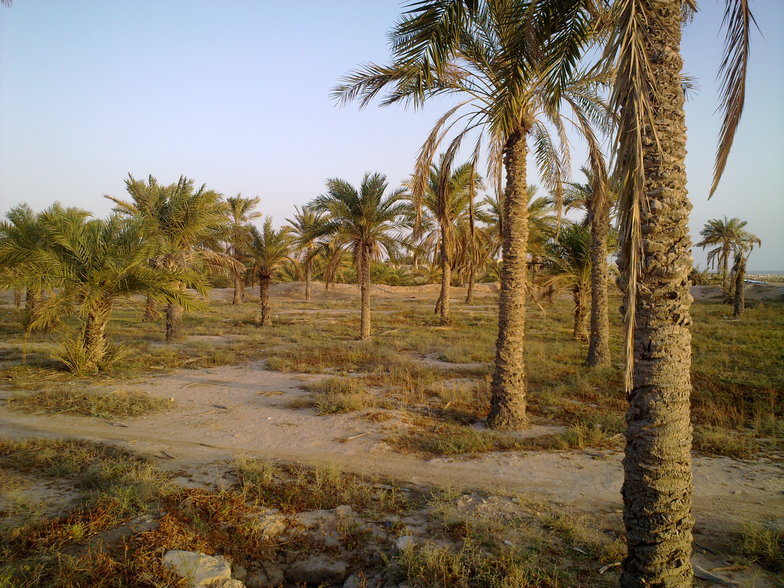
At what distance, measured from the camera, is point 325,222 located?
19.1 meters

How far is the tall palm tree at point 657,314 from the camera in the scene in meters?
3.03

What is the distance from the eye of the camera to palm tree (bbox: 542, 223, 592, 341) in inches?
653

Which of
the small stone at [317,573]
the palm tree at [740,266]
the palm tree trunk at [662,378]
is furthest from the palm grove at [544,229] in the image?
the palm tree at [740,266]

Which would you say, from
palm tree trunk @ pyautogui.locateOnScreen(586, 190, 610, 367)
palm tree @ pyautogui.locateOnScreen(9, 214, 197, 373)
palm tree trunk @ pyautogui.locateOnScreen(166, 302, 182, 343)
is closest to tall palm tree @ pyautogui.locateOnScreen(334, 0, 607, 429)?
palm tree trunk @ pyautogui.locateOnScreen(586, 190, 610, 367)

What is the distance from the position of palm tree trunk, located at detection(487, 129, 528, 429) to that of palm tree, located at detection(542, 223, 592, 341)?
31.8 ft

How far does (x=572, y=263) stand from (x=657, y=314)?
49.0ft

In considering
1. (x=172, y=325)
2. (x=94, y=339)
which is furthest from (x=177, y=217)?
(x=94, y=339)

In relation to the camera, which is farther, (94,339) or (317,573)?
(94,339)

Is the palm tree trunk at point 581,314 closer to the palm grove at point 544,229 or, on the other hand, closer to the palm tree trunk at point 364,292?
the palm grove at point 544,229

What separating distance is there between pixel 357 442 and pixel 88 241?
9.69 m

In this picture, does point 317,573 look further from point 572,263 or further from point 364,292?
point 572,263

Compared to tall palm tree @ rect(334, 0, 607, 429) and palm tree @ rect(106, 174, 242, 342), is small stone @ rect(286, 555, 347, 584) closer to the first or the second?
tall palm tree @ rect(334, 0, 607, 429)

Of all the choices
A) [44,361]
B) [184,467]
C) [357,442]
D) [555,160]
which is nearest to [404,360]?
[357,442]

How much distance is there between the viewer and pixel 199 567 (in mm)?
3461
